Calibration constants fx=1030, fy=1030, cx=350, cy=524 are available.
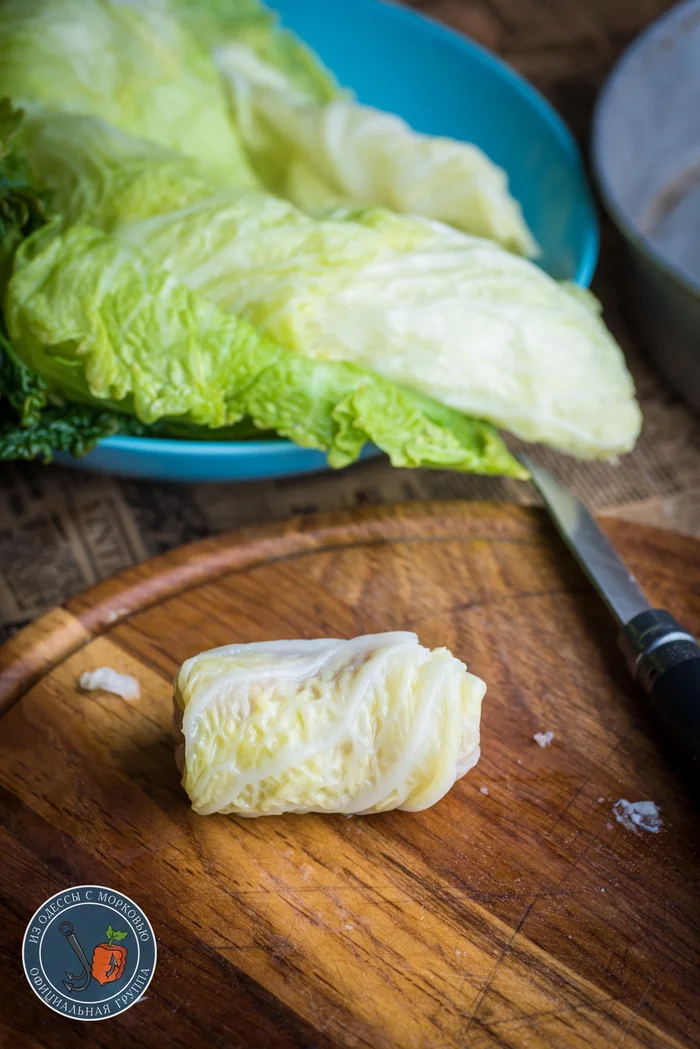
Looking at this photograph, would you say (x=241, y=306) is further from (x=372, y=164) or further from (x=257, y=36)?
(x=257, y=36)

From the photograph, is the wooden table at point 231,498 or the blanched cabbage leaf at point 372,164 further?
the blanched cabbage leaf at point 372,164

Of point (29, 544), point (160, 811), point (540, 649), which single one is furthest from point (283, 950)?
point (29, 544)

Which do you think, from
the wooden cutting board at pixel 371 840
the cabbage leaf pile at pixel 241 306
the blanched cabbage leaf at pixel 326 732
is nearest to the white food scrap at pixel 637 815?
the wooden cutting board at pixel 371 840

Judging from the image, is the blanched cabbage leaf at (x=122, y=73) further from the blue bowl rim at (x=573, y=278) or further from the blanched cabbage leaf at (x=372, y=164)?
the blue bowl rim at (x=573, y=278)

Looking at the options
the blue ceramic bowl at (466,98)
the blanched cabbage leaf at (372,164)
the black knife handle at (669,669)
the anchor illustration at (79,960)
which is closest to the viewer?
the anchor illustration at (79,960)

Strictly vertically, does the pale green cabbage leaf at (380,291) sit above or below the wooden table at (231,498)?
above

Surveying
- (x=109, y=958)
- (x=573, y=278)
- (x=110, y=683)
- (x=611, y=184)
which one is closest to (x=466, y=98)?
(x=611, y=184)
